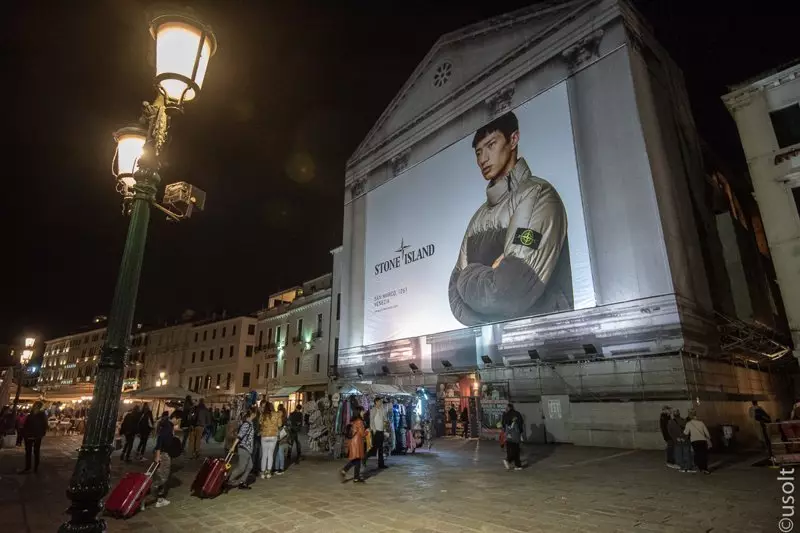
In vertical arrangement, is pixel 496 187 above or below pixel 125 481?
above

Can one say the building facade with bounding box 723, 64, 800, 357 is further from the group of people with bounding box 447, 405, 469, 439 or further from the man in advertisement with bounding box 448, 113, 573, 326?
the group of people with bounding box 447, 405, 469, 439

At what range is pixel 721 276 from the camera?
1997 cm

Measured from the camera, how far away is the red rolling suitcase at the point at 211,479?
8.35m

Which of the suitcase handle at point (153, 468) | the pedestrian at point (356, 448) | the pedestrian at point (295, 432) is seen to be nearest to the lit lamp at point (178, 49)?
the suitcase handle at point (153, 468)

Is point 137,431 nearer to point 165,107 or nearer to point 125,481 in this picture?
point 125,481

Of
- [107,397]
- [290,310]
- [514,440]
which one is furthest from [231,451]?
[290,310]

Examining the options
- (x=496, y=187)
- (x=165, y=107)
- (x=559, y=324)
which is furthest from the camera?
(x=496, y=187)

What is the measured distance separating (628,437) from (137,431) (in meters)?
16.4

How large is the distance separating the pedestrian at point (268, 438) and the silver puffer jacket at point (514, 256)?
1196cm

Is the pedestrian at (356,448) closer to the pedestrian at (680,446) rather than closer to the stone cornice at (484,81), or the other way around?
the pedestrian at (680,446)

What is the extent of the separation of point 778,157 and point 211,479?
70.3ft

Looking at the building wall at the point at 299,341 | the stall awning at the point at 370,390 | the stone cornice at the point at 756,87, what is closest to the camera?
the stall awning at the point at 370,390

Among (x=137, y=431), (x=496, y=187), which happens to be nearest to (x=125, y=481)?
(x=137, y=431)
